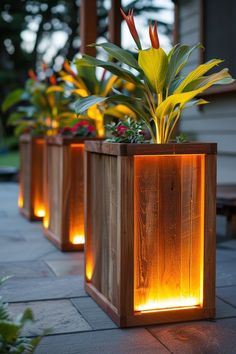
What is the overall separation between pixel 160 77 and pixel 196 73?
0.57ft

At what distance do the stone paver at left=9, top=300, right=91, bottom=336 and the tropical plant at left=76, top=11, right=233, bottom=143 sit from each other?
3.27 feet

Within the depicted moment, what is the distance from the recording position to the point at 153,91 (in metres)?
3.09

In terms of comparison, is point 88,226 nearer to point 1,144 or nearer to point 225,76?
point 225,76

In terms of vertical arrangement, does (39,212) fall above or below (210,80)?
below

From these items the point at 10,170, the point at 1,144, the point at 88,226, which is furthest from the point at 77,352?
the point at 1,144

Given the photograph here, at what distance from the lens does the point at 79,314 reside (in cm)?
313

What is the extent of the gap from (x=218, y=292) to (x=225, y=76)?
4.47 feet

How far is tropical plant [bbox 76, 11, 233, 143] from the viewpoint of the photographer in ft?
9.28

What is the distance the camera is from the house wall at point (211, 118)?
18.7 ft

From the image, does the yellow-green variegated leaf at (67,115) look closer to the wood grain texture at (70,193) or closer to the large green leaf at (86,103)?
the wood grain texture at (70,193)

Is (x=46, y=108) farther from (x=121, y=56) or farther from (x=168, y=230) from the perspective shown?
(x=168, y=230)

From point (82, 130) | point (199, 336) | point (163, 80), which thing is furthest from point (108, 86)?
point (199, 336)

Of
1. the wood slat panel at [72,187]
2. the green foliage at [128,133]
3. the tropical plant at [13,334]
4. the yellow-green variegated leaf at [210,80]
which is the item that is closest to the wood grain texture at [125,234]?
the green foliage at [128,133]

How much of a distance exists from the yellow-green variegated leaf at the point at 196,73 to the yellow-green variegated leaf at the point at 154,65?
9 cm
